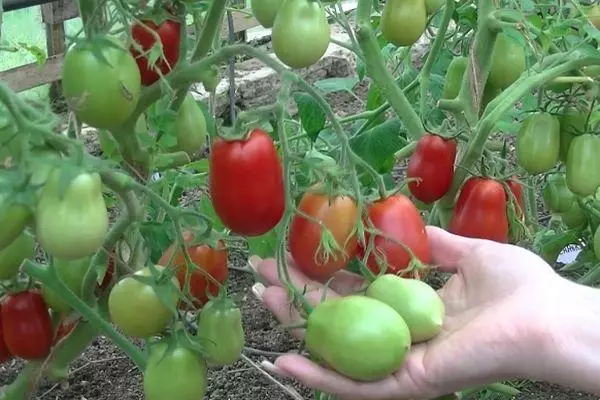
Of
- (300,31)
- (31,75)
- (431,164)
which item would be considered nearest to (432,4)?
(431,164)

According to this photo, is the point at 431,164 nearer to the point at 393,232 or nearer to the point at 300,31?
the point at 393,232

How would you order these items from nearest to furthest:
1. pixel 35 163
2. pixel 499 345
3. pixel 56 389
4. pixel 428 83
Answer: pixel 35 163 → pixel 499 345 → pixel 428 83 → pixel 56 389

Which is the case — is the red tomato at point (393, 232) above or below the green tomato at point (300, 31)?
below

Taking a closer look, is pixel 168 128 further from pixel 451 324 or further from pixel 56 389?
pixel 56 389

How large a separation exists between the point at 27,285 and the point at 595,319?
27.3 inches

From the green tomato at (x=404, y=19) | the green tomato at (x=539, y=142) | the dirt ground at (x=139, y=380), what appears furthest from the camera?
the dirt ground at (x=139, y=380)

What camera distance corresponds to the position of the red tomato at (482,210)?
1.27 meters

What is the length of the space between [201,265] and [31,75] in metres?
2.34

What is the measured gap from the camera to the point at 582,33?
1329 millimetres

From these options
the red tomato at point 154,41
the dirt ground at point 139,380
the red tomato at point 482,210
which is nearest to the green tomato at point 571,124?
the red tomato at point 482,210

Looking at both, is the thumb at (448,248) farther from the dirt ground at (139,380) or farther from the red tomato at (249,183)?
the dirt ground at (139,380)

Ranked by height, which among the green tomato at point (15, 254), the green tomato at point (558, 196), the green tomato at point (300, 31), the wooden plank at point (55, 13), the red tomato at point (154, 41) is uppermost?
the green tomato at point (300, 31)

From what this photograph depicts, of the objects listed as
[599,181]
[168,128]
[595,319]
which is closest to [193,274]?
[168,128]

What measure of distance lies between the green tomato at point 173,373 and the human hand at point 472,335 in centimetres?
11
